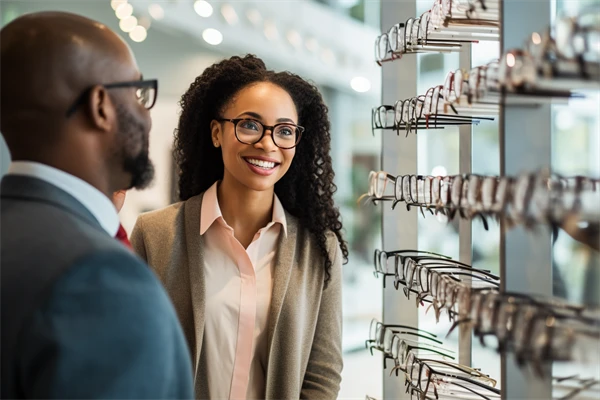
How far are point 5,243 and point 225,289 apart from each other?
53.5 inches

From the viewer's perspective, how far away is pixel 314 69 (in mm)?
5152

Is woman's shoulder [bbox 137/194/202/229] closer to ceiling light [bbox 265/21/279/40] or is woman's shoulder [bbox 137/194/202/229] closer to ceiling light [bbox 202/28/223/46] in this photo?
ceiling light [bbox 202/28/223/46]

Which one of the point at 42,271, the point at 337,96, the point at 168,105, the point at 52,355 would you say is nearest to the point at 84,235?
the point at 42,271

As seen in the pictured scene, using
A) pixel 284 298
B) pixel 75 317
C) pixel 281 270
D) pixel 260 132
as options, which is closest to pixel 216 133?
pixel 260 132

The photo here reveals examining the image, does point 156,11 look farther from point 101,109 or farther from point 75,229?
point 75,229

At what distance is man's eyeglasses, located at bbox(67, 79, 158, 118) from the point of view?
1462mm

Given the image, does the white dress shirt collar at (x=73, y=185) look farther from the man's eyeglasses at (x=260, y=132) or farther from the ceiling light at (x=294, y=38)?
the ceiling light at (x=294, y=38)

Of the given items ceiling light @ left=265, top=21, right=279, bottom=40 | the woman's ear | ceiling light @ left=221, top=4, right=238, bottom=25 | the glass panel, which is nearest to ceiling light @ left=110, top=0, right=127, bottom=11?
ceiling light @ left=221, top=4, right=238, bottom=25

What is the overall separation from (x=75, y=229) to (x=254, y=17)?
3.89 m

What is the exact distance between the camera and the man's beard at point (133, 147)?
5.03 ft

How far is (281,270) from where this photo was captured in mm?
Result: 2670

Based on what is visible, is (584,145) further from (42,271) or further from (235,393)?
(42,271)

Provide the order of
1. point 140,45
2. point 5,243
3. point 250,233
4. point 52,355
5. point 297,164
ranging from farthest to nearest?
point 140,45, point 297,164, point 250,233, point 5,243, point 52,355

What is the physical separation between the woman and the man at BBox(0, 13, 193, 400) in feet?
3.60
